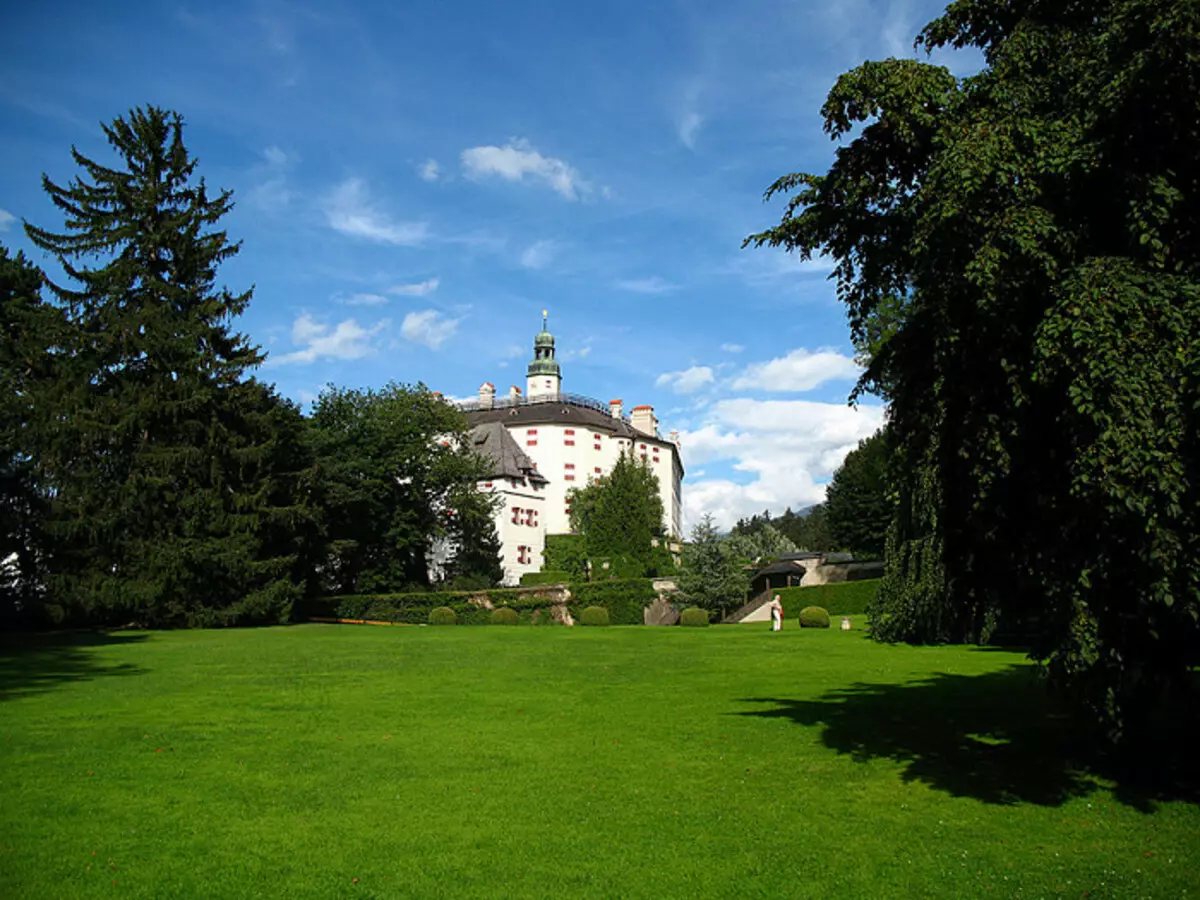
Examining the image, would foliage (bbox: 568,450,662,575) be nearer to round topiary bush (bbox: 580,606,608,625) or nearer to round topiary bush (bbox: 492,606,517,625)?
round topiary bush (bbox: 580,606,608,625)

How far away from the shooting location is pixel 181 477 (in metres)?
40.6

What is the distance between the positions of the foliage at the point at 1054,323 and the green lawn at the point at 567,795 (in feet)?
5.08

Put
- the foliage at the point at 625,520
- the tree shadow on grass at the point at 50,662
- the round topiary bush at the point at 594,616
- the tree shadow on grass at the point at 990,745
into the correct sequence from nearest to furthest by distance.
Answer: the tree shadow on grass at the point at 990,745 → the tree shadow on grass at the point at 50,662 → the round topiary bush at the point at 594,616 → the foliage at the point at 625,520

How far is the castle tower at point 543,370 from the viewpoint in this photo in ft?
379

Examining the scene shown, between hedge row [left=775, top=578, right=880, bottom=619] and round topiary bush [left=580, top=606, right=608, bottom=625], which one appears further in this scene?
hedge row [left=775, top=578, right=880, bottom=619]

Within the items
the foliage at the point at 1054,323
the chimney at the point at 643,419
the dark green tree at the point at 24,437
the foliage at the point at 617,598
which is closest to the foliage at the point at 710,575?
the foliage at the point at 617,598

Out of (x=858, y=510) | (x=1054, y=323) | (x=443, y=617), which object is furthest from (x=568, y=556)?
(x=1054, y=323)

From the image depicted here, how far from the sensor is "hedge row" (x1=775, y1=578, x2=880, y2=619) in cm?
5116

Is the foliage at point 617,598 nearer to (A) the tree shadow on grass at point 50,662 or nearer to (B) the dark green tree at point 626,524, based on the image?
(B) the dark green tree at point 626,524

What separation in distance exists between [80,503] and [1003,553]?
39.0 meters

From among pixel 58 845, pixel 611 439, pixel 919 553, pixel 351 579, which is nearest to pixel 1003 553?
pixel 919 553

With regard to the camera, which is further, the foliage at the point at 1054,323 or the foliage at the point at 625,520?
the foliage at the point at 625,520

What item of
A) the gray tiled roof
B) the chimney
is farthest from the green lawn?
the chimney

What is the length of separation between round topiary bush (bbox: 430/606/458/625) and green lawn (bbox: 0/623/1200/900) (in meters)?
32.6
